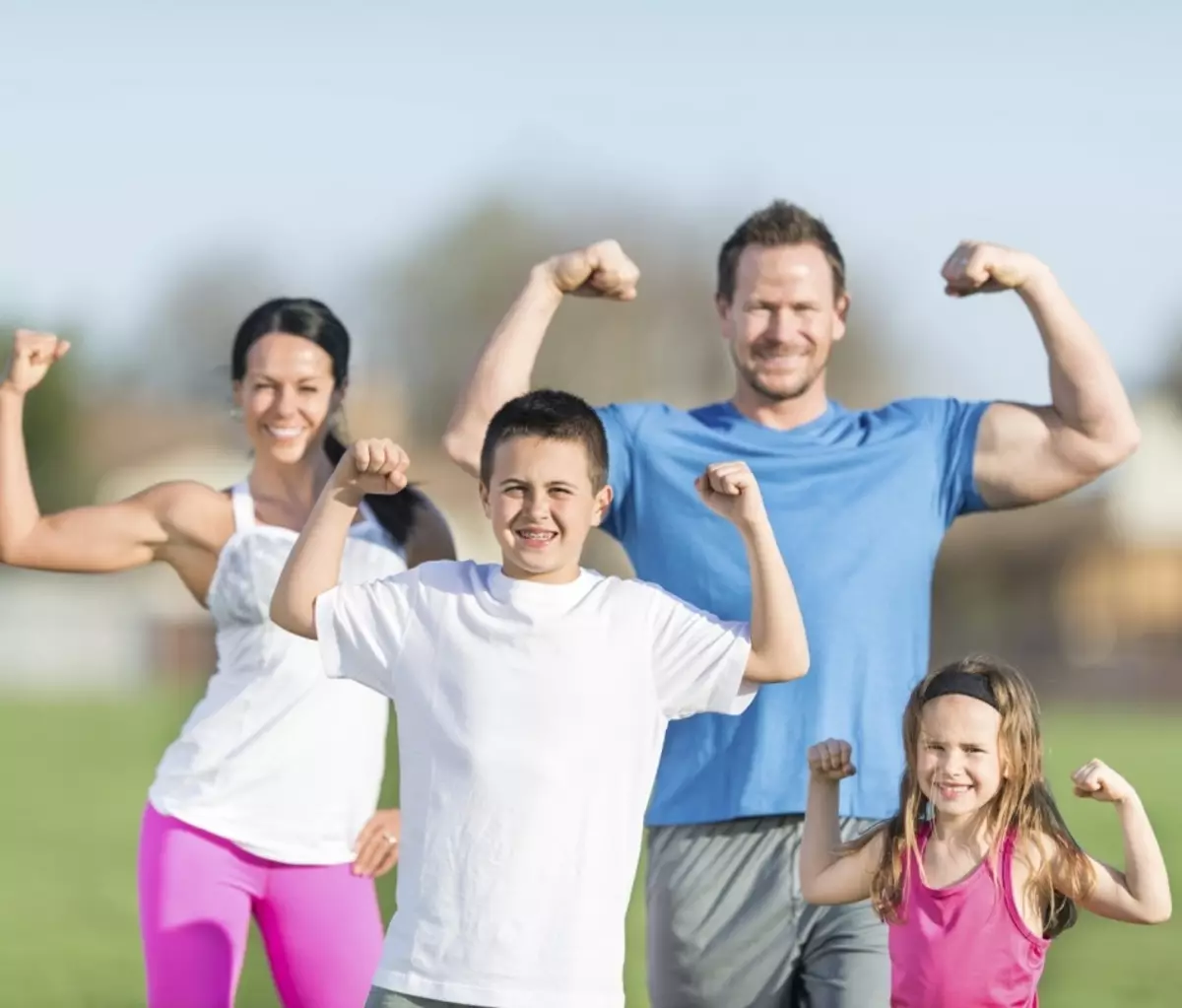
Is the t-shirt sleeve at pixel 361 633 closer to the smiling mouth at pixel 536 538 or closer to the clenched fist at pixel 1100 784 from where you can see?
the smiling mouth at pixel 536 538

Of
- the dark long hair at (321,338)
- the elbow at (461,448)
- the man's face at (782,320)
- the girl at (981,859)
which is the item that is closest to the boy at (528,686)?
the girl at (981,859)

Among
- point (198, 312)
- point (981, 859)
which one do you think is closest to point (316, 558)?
point (981, 859)

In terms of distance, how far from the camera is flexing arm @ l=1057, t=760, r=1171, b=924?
3867 mm

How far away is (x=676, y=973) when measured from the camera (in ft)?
14.7

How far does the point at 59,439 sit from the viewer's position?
5028 cm

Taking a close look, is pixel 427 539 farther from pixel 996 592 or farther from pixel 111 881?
pixel 996 592

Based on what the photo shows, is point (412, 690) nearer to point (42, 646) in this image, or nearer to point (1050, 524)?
point (1050, 524)

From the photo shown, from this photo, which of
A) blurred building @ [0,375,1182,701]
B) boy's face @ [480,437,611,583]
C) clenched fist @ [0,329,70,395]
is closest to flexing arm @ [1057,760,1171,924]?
boy's face @ [480,437,611,583]

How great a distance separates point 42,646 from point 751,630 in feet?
162

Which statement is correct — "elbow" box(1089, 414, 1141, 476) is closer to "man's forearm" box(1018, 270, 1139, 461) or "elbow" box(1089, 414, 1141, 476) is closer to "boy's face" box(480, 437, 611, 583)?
"man's forearm" box(1018, 270, 1139, 461)

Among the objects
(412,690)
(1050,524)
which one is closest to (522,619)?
(412,690)

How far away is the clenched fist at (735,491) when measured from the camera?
12.8ft

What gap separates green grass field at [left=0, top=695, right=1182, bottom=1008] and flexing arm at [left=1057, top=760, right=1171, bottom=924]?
4169mm

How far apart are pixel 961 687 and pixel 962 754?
0.42 feet
